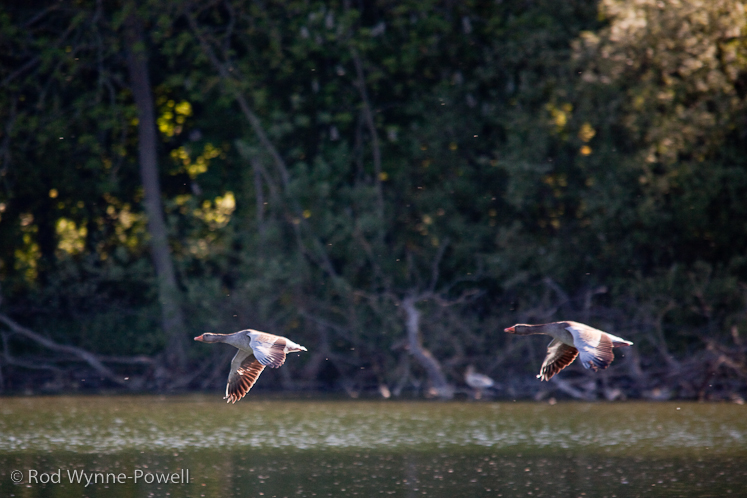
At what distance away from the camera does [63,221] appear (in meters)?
24.3

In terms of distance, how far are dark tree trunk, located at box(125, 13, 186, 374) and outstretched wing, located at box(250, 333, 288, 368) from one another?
12256mm

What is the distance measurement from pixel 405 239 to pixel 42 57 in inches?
349

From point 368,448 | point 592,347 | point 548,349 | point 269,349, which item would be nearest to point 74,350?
point 368,448

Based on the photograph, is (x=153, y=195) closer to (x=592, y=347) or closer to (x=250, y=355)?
(x=250, y=355)

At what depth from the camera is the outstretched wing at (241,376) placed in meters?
9.68

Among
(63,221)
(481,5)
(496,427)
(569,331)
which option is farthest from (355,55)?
(569,331)

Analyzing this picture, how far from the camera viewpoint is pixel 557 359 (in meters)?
9.88

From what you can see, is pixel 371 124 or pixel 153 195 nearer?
pixel 371 124

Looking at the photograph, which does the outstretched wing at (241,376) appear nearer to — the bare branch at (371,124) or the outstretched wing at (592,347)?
the outstretched wing at (592,347)

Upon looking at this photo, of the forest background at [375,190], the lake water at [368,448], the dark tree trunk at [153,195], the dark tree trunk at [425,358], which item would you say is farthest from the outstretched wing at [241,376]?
the dark tree trunk at [153,195]

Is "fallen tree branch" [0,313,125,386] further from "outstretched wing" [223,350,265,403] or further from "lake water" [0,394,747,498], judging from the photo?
"outstretched wing" [223,350,265,403]

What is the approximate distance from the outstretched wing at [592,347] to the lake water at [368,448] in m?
1.81

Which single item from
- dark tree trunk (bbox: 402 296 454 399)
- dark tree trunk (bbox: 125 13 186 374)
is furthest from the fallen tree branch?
dark tree trunk (bbox: 402 296 454 399)

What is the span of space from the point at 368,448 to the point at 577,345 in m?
4.85
